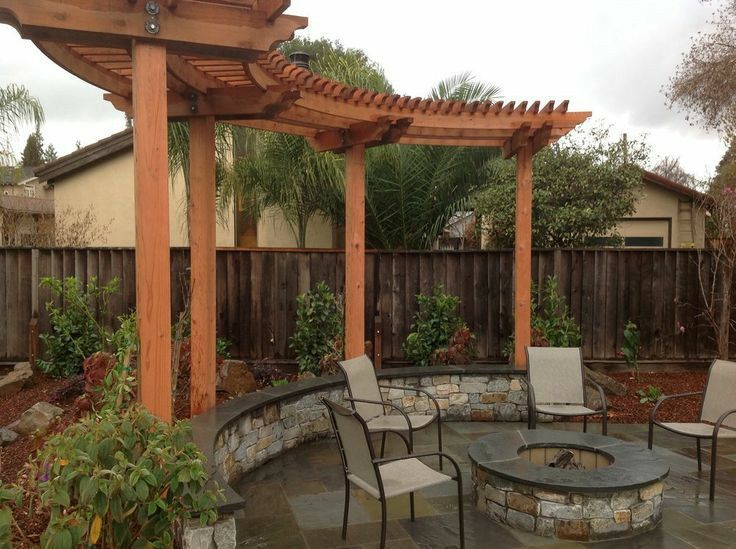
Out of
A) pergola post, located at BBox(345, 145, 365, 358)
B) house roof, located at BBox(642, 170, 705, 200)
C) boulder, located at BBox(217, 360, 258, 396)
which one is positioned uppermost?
house roof, located at BBox(642, 170, 705, 200)

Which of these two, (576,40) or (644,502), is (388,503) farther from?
(576,40)

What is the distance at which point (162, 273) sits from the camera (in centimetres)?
319

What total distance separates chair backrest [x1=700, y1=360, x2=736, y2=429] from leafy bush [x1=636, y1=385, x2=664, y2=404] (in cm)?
183

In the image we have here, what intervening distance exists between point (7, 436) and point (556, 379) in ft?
16.2

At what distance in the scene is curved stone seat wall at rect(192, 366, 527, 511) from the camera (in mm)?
4070

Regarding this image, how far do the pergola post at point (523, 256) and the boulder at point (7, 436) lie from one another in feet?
16.1

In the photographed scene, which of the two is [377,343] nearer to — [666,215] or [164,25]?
[164,25]

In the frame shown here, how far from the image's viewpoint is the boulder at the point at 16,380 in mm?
6539

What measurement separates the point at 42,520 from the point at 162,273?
4.66 feet

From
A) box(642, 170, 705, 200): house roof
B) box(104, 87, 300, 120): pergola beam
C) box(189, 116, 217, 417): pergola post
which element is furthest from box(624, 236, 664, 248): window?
box(189, 116, 217, 417): pergola post

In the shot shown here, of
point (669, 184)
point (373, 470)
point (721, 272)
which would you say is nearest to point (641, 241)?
point (669, 184)

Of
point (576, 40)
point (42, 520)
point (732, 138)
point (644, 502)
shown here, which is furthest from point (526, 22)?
point (42, 520)

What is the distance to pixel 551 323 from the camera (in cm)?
701

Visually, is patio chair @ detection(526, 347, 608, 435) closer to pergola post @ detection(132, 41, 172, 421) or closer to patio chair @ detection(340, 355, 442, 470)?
patio chair @ detection(340, 355, 442, 470)
